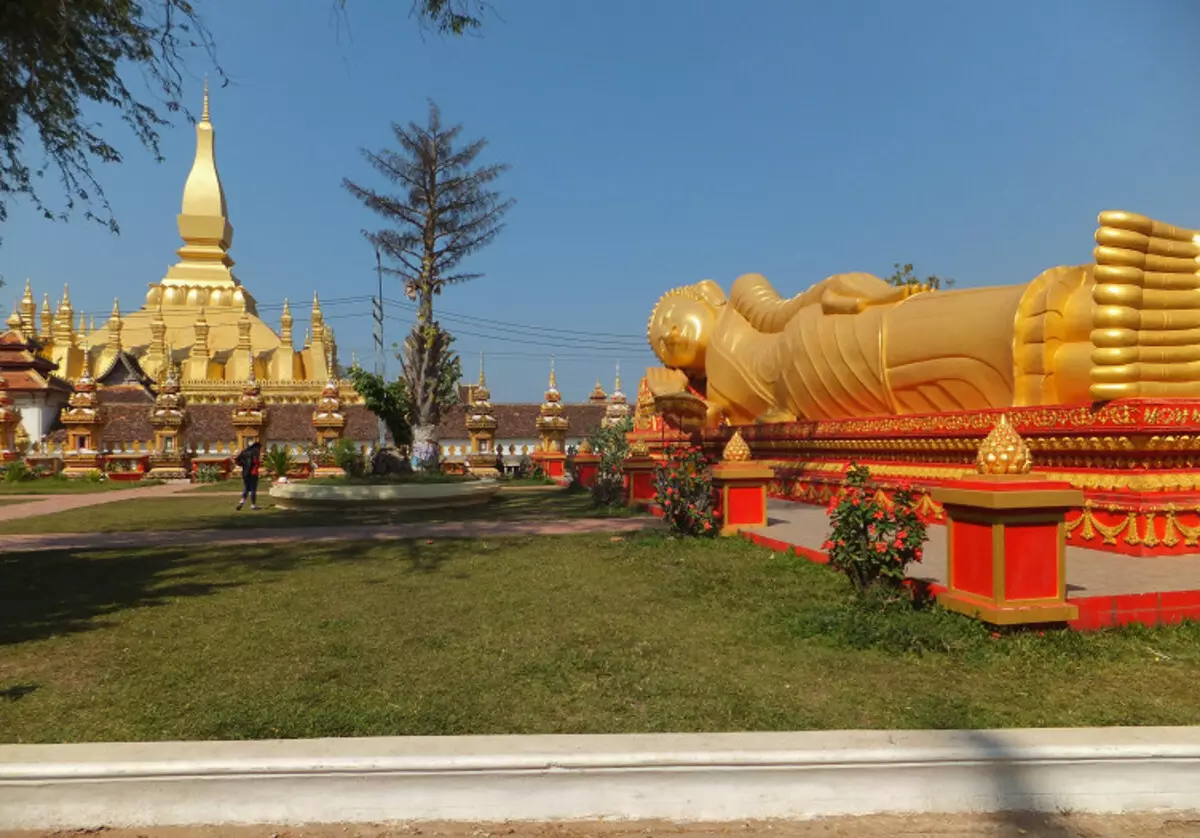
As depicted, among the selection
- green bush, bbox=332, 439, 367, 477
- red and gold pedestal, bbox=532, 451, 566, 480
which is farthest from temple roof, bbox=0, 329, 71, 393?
red and gold pedestal, bbox=532, 451, 566, 480

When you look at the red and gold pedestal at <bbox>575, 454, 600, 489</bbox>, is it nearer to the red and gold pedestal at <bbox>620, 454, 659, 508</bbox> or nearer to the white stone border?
the red and gold pedestal at <bbox>620, 454, 659, 508</bbox>

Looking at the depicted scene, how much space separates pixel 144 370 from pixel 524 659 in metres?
36.7

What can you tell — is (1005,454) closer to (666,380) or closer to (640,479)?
(640,479)

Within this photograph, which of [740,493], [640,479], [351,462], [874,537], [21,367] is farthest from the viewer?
[21,367]

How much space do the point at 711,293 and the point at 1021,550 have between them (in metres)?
11.3

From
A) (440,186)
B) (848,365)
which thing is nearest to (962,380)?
(848,365)

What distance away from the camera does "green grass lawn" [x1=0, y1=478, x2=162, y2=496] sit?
64.8ft

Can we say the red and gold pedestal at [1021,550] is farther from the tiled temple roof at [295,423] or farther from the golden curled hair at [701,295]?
the tiled temple roof at [295,423]

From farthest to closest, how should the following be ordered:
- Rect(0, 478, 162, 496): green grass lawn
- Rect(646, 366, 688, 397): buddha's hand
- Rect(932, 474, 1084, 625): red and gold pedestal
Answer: Rect(0, 478, 162, 496): green grass lawn < Rect(646, 366, 688, 397): buddha's hand < Rect(932, 474, 1084, 625): red and gold pedestal

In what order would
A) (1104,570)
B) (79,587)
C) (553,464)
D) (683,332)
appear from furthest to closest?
(553,464) → (683,332) → (79,587) → (1104,570)

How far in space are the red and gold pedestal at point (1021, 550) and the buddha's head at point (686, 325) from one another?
33.0 ft

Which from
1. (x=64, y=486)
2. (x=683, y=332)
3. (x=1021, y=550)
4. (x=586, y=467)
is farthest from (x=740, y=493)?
(x=64, y=486)

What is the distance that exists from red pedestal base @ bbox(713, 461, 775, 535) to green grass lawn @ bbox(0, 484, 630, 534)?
11.7ft

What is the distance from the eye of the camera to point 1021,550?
14.0ft
